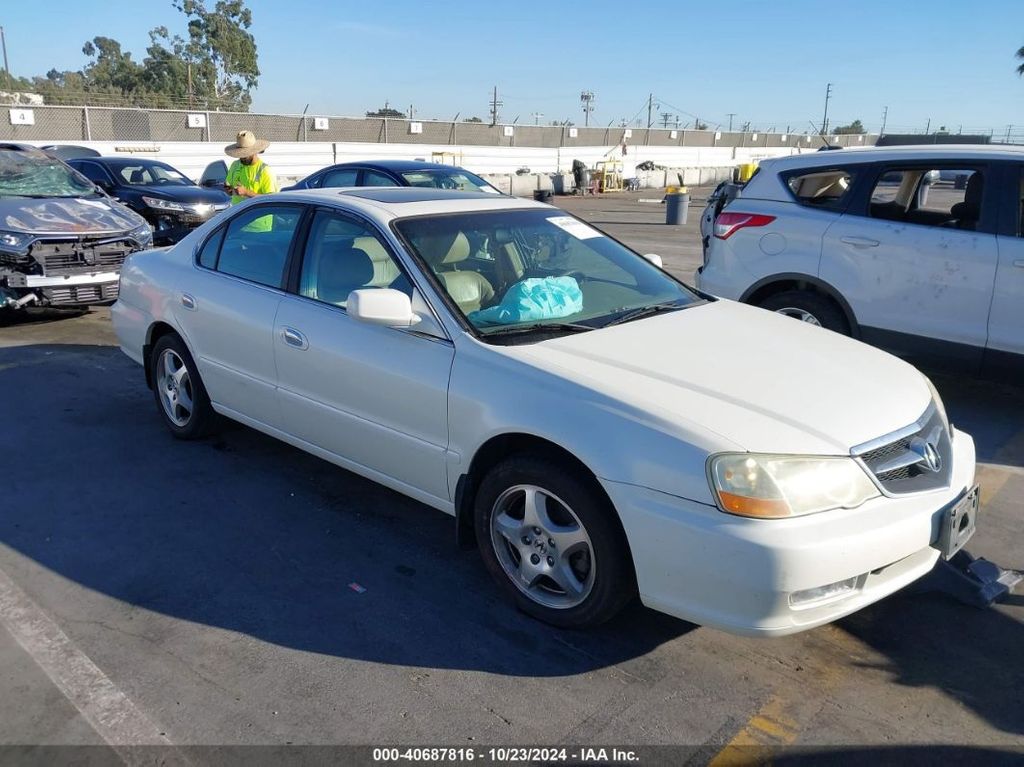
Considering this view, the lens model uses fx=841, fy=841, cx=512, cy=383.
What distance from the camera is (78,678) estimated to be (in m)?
2.96

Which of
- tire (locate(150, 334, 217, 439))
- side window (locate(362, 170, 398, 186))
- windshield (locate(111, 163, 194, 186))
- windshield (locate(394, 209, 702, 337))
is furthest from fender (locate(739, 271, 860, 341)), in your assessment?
windshield (locate(111, 163, 194, 186))

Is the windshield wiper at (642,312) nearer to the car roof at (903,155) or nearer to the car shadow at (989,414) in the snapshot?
the car shadow at (989,414)

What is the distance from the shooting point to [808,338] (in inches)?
151

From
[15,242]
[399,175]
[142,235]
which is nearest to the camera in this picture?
[15,242]

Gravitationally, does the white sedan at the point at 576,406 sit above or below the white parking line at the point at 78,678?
above

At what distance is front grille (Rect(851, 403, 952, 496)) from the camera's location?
289 cm

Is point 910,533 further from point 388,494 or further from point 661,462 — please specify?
point 388,494

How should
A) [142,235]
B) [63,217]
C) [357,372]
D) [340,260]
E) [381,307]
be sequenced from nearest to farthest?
[381,307] → [357,372] → [340,260] → [63,217] → [142,235]

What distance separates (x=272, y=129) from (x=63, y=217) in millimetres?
18685

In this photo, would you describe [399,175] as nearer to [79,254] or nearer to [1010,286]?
[79,254]

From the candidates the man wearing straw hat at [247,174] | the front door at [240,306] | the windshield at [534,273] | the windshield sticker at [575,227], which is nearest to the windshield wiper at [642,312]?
the windshield at [534,273]

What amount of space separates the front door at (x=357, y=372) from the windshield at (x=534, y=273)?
0.23 metres

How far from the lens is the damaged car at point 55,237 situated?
26.5ft

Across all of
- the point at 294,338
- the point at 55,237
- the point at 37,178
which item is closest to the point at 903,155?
the point at 294,338
